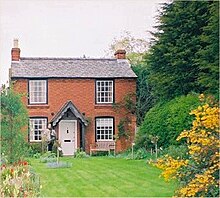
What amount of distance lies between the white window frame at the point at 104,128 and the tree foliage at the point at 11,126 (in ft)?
55.4

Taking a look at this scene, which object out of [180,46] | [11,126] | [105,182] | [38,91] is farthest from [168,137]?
[38,91]

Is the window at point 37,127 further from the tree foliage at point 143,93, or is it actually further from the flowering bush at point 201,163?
the flowering bush at point 201,163

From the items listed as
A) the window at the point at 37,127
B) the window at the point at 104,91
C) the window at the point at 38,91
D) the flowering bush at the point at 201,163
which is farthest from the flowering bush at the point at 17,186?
the window at the point at 104,91

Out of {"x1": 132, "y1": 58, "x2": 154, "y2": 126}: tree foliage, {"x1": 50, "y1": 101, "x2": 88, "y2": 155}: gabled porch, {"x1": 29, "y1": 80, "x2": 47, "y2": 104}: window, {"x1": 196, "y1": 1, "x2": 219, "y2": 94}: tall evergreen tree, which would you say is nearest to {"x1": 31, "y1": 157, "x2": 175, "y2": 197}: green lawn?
{"x1": 196, "y1": 1, "x2": 219, "y2": 94}: tall evergreen tree

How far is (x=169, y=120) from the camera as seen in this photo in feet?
75.7

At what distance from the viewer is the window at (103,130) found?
113ft

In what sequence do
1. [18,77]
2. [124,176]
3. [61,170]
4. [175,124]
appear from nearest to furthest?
[124,176]
[61,170]
[175,124]
[18,77]

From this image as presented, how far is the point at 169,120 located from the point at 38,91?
1304cm

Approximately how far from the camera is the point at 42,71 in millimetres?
34344

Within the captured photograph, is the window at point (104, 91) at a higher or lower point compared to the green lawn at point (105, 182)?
higher

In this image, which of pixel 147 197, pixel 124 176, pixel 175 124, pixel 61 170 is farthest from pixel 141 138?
pixel 147 197

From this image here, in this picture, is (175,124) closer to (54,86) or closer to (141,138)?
(141,138)

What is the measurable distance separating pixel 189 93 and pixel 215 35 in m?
5.17

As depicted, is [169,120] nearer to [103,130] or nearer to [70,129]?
[103,130]
